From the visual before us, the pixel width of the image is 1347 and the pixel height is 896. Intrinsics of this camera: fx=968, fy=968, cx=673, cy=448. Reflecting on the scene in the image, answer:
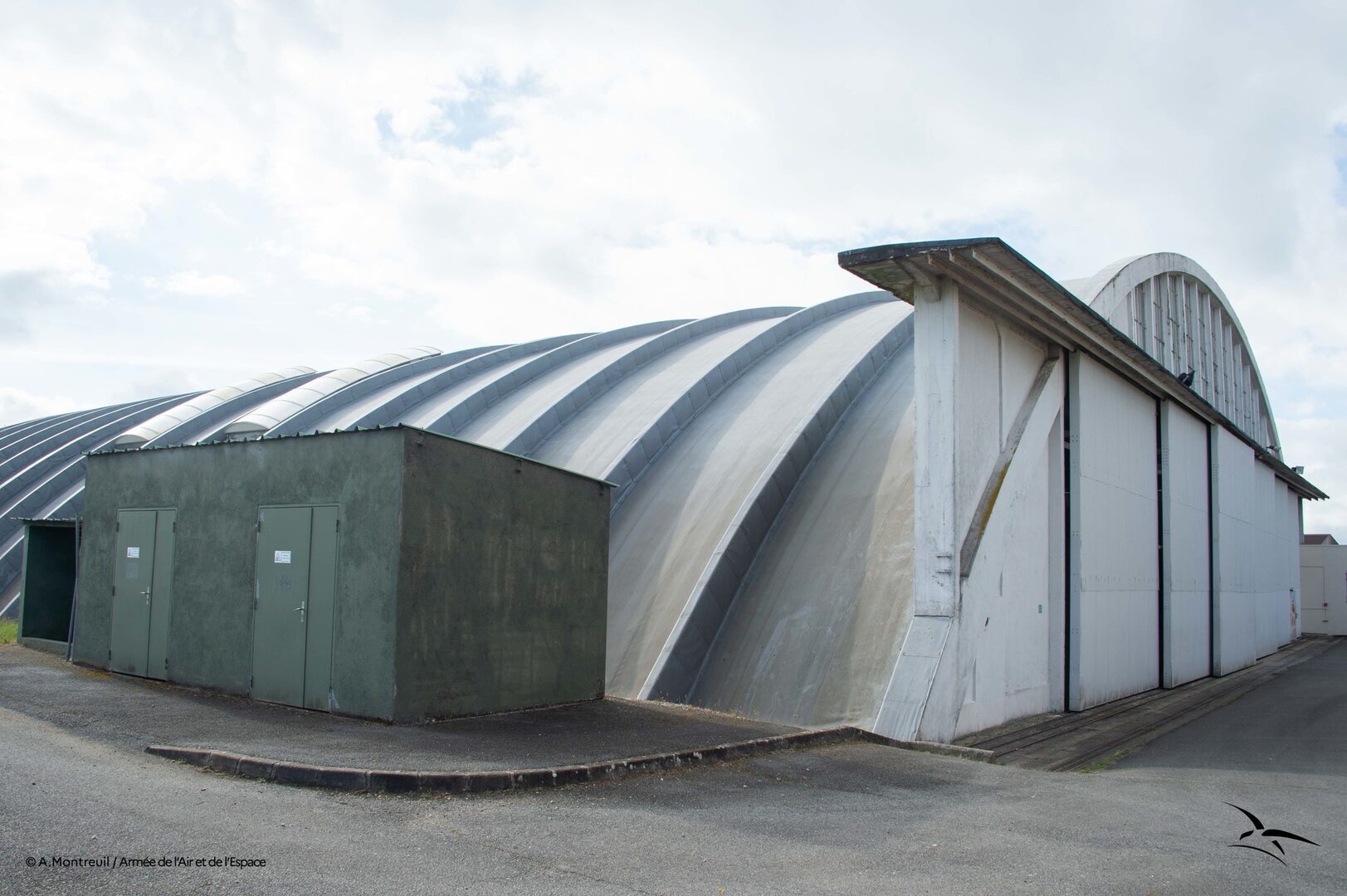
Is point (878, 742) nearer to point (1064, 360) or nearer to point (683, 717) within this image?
point (683, 717)

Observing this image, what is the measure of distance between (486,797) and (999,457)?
9320 mm

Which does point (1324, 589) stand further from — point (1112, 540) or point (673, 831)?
point (673, 831)

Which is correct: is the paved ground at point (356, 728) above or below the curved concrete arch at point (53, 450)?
below

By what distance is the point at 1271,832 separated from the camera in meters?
7.79

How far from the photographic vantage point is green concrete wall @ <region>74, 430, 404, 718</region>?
10.1 m

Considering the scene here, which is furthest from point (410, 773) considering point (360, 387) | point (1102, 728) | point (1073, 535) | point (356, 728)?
point (360, 387)

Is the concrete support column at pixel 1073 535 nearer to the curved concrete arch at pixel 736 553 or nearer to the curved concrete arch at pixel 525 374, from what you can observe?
the curved concrete arch at pixel 736 553

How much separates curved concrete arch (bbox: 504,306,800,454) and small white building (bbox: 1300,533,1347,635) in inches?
1327

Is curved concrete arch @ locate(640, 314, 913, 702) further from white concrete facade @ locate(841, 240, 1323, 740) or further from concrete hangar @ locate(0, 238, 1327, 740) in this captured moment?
white concrete facade @ locate(841, 240, 1323, 740)

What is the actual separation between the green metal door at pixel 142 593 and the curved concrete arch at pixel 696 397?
7478 millimetres

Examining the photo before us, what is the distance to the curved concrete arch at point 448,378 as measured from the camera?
77.9 ft

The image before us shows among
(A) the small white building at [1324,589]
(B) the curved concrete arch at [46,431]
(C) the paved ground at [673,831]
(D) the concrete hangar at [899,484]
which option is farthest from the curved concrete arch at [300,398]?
(A) the small white building at [1324,589]

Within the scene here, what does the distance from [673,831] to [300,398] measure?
22.8 m

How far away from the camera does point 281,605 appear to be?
11.0 m
